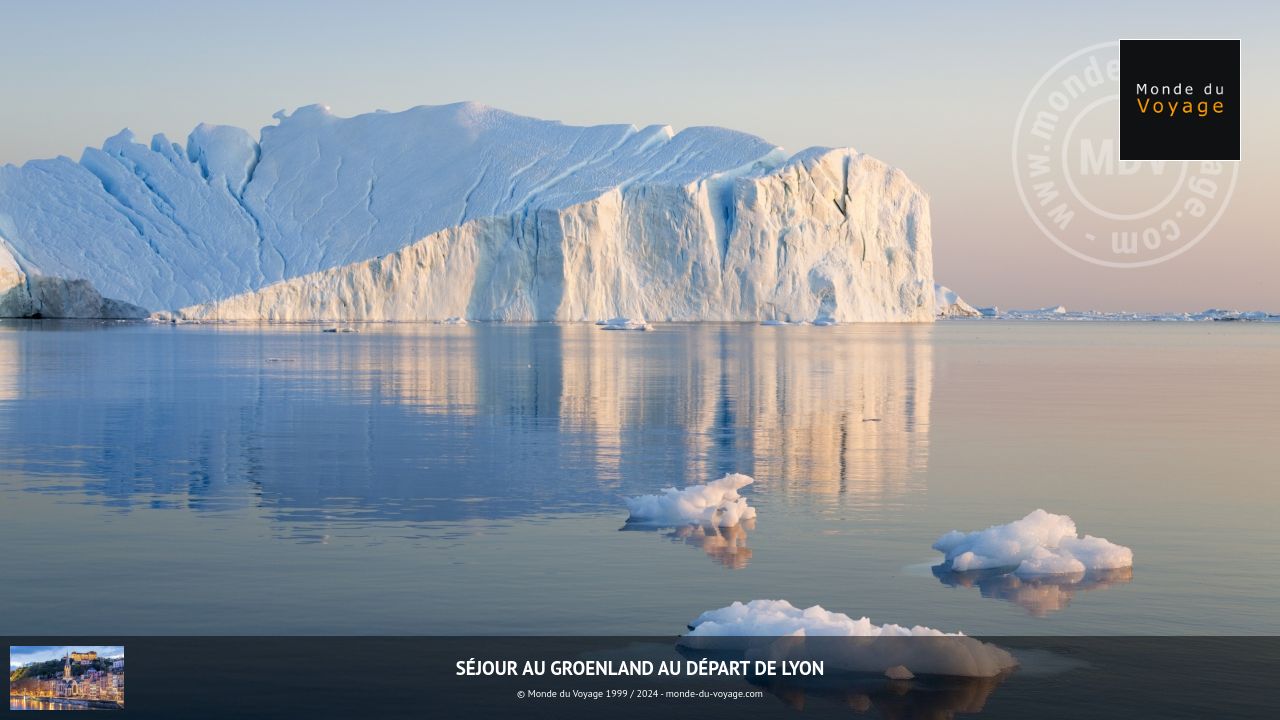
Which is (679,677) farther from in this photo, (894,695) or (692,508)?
(692,508)

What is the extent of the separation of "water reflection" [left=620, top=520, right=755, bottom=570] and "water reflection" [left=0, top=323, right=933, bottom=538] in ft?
0.11

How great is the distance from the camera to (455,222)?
60.3 m

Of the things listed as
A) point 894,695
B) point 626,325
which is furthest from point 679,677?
point 626,325

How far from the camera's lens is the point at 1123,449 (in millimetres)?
14250

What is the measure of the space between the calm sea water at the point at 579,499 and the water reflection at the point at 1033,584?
34 millimetres

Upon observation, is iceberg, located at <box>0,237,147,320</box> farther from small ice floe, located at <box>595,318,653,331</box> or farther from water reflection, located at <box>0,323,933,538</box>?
water reflection, located at <box>0,323,933,538</box>

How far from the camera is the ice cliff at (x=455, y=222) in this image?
190 ft

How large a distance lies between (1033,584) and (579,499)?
3.79 m

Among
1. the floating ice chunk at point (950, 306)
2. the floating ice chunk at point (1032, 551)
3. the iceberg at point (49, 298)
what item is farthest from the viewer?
the floating ice chunk at point (950, 306)

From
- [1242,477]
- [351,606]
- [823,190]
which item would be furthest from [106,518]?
[823,190]

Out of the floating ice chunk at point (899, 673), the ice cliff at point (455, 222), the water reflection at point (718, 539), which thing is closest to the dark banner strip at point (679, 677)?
the floating ice chunk at point (899, 673)

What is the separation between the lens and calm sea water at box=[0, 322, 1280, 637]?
6879 mm

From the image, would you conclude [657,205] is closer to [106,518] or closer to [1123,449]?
[1123,449]

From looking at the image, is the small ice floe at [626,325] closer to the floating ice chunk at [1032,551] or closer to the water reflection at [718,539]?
the water reflection at [718,539]
